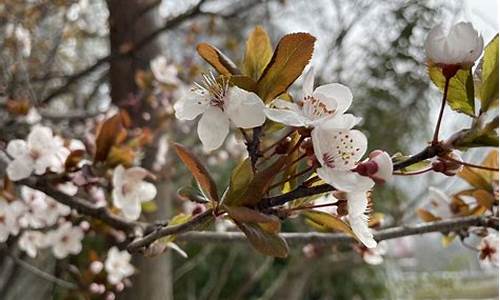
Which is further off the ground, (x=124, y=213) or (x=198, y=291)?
(x=124, y=213)

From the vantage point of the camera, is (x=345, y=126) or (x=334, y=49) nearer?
(x=345, y=126)

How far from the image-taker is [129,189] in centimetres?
62

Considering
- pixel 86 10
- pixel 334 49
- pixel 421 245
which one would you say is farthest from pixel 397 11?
pixel 421 245

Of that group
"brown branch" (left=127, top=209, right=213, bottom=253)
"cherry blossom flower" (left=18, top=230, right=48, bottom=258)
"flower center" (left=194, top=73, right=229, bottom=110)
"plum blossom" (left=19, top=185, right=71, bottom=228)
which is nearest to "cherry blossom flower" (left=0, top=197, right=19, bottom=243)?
"plum blossom" (left=19, top=185, right=71, bottom=228)

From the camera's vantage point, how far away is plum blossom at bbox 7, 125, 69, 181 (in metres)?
0.58

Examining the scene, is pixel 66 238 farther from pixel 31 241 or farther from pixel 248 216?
pixel 248 216

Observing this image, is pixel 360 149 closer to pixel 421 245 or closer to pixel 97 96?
pixel 97 96

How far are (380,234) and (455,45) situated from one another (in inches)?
8.8

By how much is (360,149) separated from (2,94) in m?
0.86

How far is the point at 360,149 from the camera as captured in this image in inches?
12.2

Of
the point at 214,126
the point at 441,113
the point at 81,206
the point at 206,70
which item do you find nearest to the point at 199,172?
the point at 214,126

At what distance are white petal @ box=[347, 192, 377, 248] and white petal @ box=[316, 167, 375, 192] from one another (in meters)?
0.02

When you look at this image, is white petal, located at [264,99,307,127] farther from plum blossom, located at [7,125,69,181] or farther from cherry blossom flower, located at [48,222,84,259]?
cherry blossom flower, located at [48,222,84,259]

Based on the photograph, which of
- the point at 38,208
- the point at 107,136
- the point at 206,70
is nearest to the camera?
the point at 107,136
